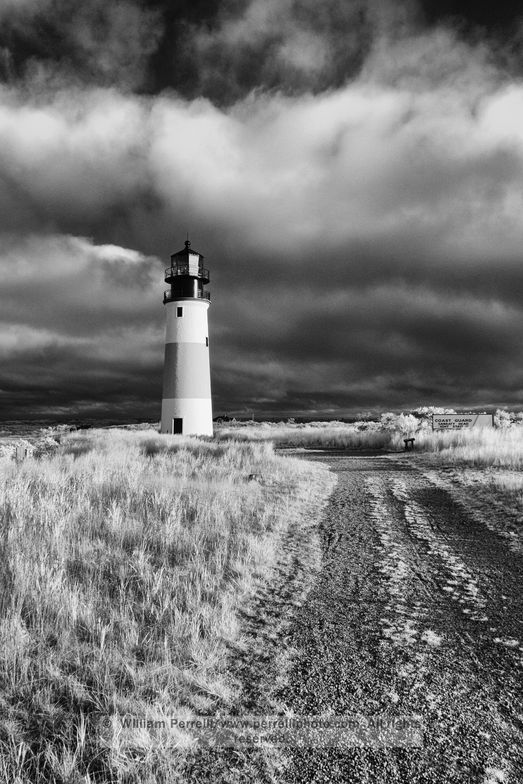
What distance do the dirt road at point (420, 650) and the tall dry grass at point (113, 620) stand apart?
2.50 feet

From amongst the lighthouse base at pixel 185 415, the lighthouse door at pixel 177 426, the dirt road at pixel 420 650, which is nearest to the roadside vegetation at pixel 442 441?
the lighthouse base at pixel 185 415

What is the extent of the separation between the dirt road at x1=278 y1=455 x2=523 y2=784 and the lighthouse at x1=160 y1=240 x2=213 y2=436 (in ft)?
79.7

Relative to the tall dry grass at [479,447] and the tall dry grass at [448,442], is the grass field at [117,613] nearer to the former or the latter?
the tall dry grass at [479,447]

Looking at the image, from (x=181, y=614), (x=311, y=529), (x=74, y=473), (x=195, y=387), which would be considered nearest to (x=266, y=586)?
(x=181, y=614)

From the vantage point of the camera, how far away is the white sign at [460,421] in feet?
108

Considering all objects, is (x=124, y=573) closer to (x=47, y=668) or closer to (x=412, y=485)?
(x=47, y=668)

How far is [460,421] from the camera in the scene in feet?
108

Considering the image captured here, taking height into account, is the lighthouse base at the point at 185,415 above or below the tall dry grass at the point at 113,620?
above

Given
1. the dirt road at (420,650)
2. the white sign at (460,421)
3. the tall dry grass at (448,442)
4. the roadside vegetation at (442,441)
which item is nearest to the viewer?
the dirt road at (420,650)

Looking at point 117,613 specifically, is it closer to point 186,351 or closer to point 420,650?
point 420,650

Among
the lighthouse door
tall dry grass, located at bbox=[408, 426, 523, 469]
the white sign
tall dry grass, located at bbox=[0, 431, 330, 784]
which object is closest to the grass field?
tall dry grass, located at bbox=[0, 431, 330, 784]

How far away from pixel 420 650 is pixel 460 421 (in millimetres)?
31461

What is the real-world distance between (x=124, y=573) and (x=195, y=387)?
26768mm

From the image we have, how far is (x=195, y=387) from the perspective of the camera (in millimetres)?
32094
